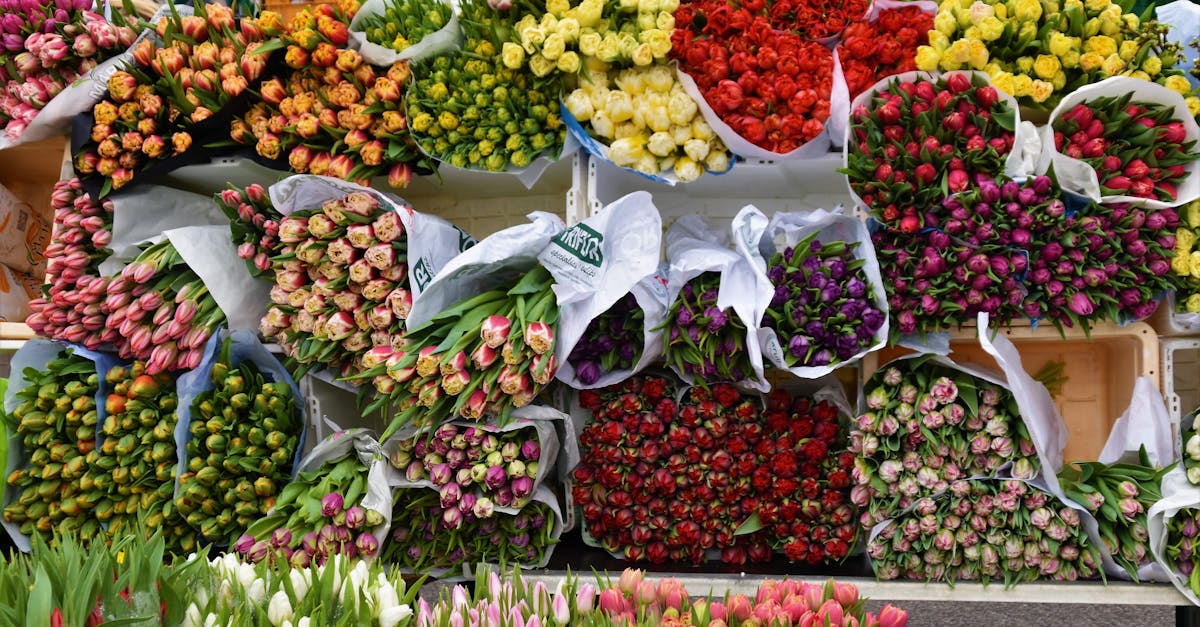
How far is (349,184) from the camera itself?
1.85 meters

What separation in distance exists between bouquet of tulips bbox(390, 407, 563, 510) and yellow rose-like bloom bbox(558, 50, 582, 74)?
2.62 ft

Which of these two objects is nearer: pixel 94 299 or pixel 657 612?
pixel 657 612

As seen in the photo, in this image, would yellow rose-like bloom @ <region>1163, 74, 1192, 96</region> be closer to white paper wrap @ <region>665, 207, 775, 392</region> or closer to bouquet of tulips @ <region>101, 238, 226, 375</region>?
white paper wrap @ <region>665, 207, 775, 392</region>

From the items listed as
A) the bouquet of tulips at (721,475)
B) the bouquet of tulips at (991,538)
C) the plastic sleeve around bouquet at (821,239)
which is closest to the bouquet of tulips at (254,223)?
the bouquet of tulips at (721,475)

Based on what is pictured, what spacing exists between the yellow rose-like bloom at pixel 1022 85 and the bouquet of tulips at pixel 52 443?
7.53 feet

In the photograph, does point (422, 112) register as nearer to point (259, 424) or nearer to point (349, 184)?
point (349, 184)

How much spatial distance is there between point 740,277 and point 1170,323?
960 mm

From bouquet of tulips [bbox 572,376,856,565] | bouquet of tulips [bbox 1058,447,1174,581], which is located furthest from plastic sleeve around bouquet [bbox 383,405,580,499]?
bouquet of tulips [bbox 1058,447,1174,581]

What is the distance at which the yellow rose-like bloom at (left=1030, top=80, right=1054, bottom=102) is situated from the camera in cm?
168

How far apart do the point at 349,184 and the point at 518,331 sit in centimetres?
56

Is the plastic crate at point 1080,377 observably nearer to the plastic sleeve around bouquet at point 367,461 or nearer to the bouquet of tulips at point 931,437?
the bouquet of tulips at point 931,437

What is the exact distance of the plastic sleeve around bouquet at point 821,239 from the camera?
167cm

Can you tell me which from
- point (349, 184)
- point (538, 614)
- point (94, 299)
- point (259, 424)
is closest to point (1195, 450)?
point (538, 614)

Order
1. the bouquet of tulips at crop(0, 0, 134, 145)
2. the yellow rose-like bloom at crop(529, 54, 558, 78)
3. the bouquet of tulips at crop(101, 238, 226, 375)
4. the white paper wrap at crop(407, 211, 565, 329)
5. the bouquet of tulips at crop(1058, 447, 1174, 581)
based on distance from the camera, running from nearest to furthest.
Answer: the bouquet of tulips at crop(1058, 447, 1174, 581)
the white paper wrap at crop(407, 211, 565, 329)
the yellow rose-like bloom at crop(529, 54, 558, 78)
the bouquet of tulips at crop(101, 238, 226, 375)
the bouquet of tulips at crop(0, 0, 134, 145)
